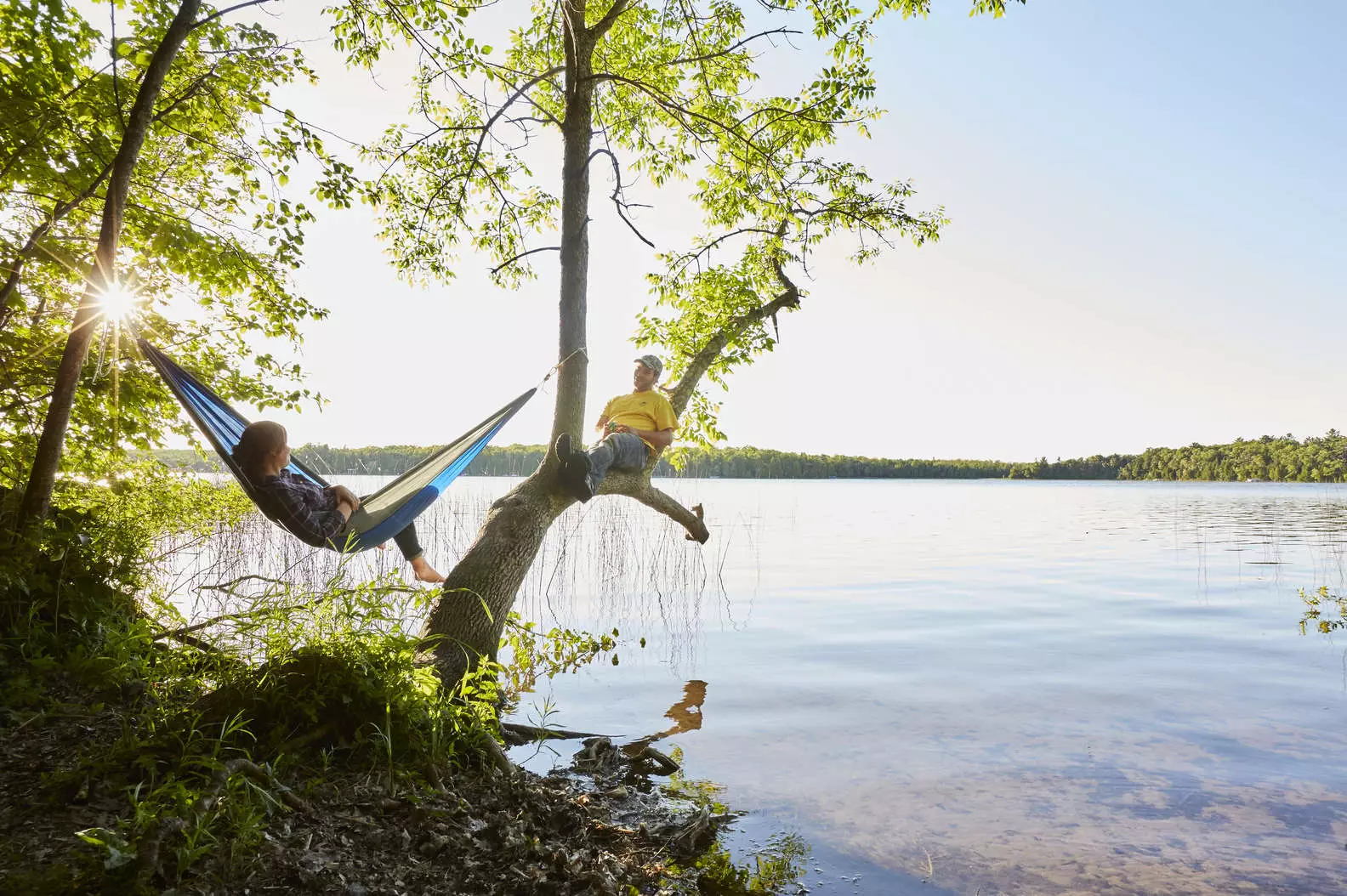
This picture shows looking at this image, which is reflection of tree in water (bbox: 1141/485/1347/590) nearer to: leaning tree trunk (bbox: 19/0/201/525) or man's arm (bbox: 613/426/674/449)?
man's arm (bbox: 613/426/674/449)

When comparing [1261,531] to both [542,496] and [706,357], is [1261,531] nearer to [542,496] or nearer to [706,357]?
[706,357]

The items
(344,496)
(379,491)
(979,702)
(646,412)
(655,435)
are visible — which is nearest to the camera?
(344,496)

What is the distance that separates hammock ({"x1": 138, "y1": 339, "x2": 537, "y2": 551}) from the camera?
3535mm

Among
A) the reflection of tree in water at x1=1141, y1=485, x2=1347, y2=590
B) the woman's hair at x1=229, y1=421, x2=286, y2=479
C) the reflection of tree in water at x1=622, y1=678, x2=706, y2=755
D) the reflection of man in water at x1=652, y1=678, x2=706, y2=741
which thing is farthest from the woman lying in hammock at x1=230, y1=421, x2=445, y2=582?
the reflection of tree in water at x1=1141, y1=485, x2=1347, y2=590

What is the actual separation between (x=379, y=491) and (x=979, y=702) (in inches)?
146

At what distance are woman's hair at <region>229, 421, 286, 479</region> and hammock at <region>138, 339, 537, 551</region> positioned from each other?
0.05 meters

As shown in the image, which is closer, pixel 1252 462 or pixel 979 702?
pixel 979 702

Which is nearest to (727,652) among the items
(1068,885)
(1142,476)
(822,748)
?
(822,748)

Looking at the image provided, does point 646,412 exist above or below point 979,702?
above

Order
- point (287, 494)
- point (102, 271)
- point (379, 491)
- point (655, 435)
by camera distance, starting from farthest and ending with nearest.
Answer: point (655, 435), point (379, 491), point (287, 494), point (102, 271)

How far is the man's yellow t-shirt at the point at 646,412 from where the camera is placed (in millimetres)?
5434

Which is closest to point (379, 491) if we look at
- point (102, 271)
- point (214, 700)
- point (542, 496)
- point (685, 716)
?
point (542, 496)

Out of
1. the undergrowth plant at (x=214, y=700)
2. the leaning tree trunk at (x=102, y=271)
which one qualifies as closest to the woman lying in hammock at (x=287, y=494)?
the undergrowth plant at (x=214, y=700)

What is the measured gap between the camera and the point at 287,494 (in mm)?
3385
